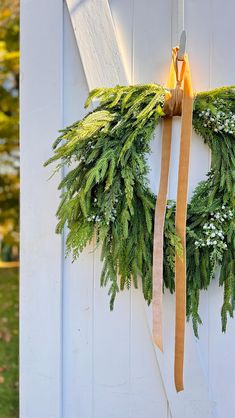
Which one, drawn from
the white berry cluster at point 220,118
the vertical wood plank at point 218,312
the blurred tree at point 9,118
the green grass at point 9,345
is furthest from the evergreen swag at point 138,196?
the blurred tree at point 9,118

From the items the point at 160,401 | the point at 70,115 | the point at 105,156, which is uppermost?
the point at 70,115

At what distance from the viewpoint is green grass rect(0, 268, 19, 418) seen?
189cm

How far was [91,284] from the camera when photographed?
3.94 feet

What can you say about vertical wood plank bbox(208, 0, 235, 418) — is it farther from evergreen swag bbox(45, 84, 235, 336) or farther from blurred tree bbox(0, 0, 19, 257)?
blurred tree bbox(0, 0, 19, 257)

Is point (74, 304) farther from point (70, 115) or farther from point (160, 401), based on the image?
point (70, 115)

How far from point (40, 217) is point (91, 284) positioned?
0.94 feet

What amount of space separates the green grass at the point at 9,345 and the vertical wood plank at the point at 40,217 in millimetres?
767

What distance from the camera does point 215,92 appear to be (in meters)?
1.05

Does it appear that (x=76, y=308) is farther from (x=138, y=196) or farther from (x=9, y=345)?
(x=9, y=345)

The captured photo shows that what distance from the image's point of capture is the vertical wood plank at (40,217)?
1.20 m

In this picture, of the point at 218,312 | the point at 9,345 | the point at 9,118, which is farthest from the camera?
the point at 9,118

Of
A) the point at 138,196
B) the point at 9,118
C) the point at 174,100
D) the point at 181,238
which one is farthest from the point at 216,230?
the point at 9,118

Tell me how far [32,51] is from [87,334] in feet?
3.23

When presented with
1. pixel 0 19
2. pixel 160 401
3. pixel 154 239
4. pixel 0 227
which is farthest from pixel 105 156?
pixel 0 227
